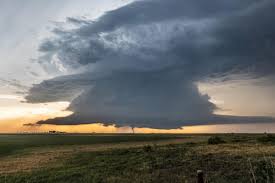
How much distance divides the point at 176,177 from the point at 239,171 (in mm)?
4795

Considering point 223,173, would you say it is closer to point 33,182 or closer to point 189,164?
point 189,164

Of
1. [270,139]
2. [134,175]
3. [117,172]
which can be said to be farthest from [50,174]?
[270,139]

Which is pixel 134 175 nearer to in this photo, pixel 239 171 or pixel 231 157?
pixel 239 171

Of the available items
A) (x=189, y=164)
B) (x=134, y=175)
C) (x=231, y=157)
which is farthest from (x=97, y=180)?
(x=231, y=157)

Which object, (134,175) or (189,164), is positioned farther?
(189,164)

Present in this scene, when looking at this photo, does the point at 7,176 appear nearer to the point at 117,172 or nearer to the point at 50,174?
the point at 50,174

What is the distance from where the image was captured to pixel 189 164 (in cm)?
3105

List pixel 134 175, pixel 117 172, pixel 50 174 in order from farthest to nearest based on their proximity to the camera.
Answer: pixel 50 174 < pixel 117 172 < pixel 134 175

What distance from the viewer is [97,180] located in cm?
2717

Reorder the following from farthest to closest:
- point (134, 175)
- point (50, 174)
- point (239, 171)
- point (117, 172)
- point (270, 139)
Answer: point (270, 139)
point (50, 174)
point (117, 172)
point (134, 175)
point (239, 171)

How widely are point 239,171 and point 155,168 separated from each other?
26.0ft

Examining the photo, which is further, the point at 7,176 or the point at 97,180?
the point at 7,176

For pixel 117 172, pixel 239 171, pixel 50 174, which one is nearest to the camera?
pixel 239 171

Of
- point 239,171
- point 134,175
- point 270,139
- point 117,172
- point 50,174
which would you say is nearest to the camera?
point 239,171
